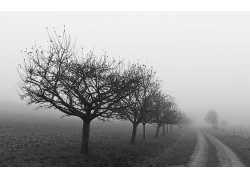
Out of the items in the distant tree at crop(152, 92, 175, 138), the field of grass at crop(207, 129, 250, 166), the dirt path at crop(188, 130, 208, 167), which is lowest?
the dirt path at crop(188, 130, 208, 167)

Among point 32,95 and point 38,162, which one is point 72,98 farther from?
point 38,162

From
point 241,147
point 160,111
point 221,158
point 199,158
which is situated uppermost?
point 160,111

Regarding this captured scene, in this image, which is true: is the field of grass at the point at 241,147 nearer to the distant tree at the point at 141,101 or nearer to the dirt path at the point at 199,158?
the dirt path at the point at 199,158

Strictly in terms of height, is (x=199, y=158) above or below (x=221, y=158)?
below

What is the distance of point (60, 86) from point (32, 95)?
2.58m

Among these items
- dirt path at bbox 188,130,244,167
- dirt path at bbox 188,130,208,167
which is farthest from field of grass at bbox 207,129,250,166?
dirt path at bbox 188,130,208,167

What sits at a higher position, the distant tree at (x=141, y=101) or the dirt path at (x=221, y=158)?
the distant tree at (x=141, y=101)

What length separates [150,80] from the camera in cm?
2764

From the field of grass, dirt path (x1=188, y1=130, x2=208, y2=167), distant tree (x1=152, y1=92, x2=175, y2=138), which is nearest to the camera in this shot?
dirt path (x1=188, y1=130, x2=208, y2=167)

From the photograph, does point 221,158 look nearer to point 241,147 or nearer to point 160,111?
point 241,147

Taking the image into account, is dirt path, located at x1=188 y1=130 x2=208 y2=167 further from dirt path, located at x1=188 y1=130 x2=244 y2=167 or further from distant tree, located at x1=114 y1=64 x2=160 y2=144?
distant tree, located at x1=114 y1=64 x2=160 y2=144

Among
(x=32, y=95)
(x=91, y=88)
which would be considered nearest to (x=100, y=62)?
(x=91, y=88)

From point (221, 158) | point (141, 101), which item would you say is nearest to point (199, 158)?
point (221, 158)

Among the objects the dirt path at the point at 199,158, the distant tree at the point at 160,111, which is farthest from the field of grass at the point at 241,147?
the distant tree at the point at 160,111
